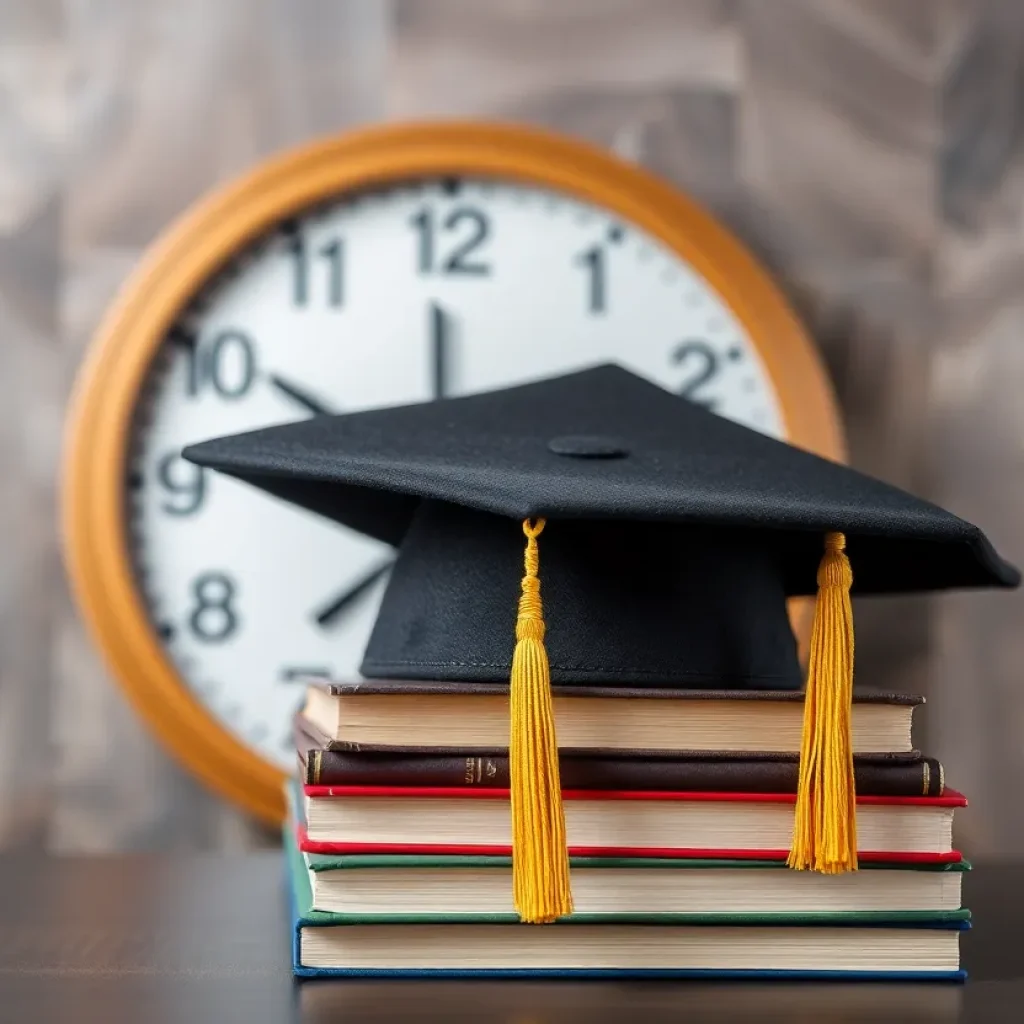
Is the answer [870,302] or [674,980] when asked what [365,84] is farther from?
[674,980]

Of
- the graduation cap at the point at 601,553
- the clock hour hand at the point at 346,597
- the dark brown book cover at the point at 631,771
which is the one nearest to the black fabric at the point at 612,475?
the graduation cap at the point at 601,553

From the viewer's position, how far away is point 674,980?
637mm

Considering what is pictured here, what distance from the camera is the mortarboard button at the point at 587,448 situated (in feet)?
2.29

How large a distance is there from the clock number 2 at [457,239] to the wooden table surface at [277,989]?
2.26 ft

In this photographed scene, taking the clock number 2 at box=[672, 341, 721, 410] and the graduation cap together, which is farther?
the clock number 2 at box=[672, 341, 721, 410]

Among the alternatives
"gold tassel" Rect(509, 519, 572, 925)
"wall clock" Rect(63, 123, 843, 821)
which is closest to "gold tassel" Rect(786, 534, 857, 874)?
"gold tassel" Rect(509, 519, 572, 925)

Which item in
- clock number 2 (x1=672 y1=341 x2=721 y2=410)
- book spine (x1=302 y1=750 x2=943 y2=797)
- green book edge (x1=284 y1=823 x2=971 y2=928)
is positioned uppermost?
clock number 2 (x1=672 y1=341 x2=721 y2=410)

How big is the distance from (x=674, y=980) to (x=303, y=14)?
1.11 m

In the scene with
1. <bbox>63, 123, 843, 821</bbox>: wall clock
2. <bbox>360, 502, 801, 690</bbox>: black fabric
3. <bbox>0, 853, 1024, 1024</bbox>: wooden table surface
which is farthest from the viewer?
<bbox>63, 123, 843, 821</bbox>: wall clock

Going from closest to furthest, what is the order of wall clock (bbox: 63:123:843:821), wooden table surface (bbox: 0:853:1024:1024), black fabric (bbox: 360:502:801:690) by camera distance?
wooden table surface (bbox: 0:853:1024:1024) → black fabric (bbox: 360:502:801:690) → wall clock (bbox: 63:123:843:821)

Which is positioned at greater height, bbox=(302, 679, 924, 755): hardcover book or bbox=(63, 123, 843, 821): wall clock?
bbox=(63, 123, 843, 821): wall clock

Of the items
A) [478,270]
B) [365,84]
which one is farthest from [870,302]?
[365,84]

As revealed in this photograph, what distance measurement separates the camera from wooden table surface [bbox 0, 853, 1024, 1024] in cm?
58

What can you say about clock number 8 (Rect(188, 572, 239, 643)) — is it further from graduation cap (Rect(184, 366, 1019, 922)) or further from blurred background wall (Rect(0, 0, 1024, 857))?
graduation cap (Rect(184, 366, 1019, 922))
